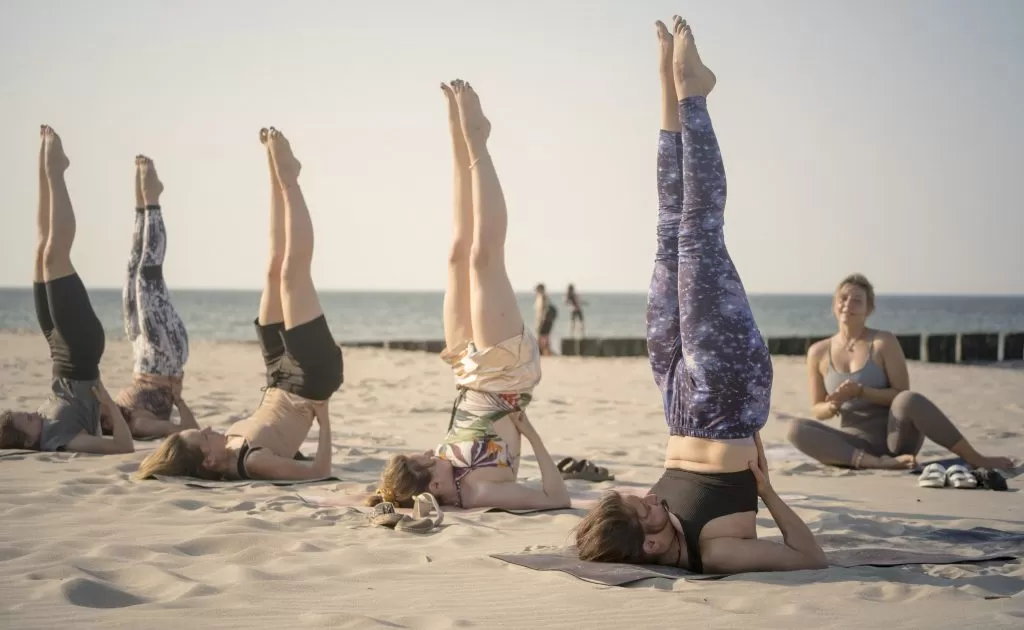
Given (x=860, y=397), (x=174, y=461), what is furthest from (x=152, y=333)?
(x=860, y=397)

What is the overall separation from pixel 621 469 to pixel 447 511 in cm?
224

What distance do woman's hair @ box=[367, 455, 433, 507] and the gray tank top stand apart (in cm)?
342

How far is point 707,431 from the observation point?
14.1 feet

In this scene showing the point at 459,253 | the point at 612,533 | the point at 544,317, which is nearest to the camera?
the point at 612,533

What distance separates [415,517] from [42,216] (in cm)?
476

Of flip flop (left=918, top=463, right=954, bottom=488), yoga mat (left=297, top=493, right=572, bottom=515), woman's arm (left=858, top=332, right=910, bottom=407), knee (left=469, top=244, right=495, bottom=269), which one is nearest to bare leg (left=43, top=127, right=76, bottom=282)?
yoga mat (left=297, top=493, right=572, bottom=515)

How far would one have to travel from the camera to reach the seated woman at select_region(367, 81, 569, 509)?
19.0ft

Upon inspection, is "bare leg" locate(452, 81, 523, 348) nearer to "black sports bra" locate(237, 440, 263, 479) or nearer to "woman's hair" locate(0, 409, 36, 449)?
"black sports bra" locate(237, 440, 263, 479)

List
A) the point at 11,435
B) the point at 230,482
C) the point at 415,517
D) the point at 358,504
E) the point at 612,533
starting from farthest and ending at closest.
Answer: the point at 11,435, the point at 230,482, the point at 358,504, the point at 415,517, the point at 612,533

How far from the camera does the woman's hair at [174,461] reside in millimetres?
6562

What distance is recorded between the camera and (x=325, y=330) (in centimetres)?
724

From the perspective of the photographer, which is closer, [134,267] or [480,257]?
[480,257]

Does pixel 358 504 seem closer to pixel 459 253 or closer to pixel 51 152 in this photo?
pixel 459 253

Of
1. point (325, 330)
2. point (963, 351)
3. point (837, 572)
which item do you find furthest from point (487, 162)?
point (963, 351)
